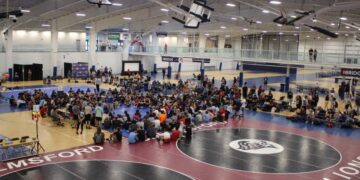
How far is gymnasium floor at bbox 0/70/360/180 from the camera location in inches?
560

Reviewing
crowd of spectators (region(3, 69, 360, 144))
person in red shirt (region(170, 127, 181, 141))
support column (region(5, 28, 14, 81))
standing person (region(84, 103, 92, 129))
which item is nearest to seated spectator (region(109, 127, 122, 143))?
crowd of spectators (region(3, 69, 360, 144))

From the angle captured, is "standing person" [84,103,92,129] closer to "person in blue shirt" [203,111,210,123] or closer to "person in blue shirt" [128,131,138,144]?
"person in blue shirt" [128,131,138,144]

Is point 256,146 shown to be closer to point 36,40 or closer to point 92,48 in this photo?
point 92,48

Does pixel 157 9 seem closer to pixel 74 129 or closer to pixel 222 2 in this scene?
pixel 222 2

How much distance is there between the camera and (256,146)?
18438 millimetres

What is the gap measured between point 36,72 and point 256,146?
109 feet

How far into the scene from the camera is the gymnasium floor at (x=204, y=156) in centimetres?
1423

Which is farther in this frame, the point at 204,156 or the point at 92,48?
the point at 92,48

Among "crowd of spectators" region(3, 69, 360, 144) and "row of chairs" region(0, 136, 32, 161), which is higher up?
"crowd of spectators" region(3, 69, 360, 144)

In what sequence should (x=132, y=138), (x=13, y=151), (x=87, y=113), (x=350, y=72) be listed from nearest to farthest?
1. (x=13, y=151)
2. (x=132, y=138)
3. (x=87, y=113)
4. (x=350, y=72)

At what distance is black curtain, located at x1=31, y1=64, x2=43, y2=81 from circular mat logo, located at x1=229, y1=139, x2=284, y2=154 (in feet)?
105

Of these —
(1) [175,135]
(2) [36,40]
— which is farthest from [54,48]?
(1) [175,135]

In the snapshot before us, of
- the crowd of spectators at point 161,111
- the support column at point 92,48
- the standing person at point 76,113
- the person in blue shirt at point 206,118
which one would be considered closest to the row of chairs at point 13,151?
the crowd of spectators at point 161,111

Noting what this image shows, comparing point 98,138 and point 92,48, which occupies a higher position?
point 92,48
